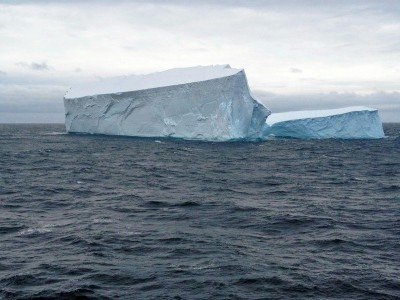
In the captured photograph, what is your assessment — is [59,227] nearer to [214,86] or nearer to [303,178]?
[303,178]

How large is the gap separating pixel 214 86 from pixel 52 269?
Answer: 77.0 ft

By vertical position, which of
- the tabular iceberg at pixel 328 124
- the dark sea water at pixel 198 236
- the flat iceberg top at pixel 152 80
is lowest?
the dark sea water at pixel 198 236

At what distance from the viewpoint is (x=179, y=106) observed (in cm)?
3086

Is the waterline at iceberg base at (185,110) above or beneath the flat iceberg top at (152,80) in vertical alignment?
beneath

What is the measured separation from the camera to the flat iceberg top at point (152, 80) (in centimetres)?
3181

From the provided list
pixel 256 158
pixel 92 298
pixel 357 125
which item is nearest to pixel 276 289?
pixel 92 298

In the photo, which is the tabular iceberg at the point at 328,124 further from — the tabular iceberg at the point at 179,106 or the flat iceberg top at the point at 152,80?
the flat iceberg top at the point at 152,80

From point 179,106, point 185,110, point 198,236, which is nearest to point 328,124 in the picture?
point 185,110

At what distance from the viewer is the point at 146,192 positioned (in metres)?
13.7

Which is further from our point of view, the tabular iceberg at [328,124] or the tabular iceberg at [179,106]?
the tabular iceberg at [328,124]

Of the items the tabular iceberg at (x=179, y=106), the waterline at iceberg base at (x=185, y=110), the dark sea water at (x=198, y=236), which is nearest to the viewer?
the dark sea water at (x=198, y=236)

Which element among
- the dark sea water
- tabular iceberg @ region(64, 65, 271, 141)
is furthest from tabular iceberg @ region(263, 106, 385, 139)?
the dark sea water

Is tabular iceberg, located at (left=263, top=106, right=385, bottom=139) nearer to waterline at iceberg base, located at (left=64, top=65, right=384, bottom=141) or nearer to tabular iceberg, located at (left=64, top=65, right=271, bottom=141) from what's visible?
waterline at iceberg base, located at (left=64, top=65, right=384, bottom=141)

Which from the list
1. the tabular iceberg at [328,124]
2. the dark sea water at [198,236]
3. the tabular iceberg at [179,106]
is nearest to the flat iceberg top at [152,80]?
the tabular iceberg at [179,106]
